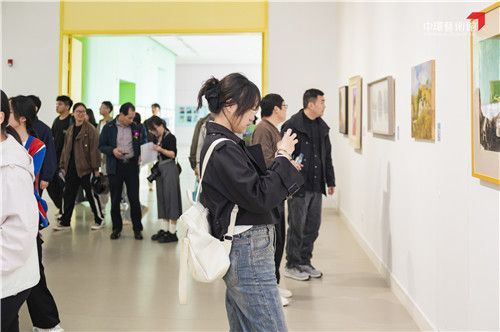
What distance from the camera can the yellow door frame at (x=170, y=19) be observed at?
9.12 meters

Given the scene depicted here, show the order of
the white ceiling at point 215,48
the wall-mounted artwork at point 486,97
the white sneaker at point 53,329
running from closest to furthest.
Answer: the wall-mounted artwork at point 486,97
the white sneaker at point 53,329
the white ceiling at point 215,48

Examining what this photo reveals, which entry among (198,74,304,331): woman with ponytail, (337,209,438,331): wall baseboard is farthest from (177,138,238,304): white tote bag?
(337,209,438,331): wall baseboard

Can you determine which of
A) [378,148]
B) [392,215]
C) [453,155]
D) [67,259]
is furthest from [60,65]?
[453,155]

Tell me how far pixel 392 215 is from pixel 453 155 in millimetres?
1740

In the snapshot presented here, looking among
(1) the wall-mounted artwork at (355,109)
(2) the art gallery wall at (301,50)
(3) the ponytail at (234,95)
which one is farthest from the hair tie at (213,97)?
(2) the art gallery wall at (301,50)

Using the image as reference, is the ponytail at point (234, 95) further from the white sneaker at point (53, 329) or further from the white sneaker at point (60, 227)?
the white sneaker at point (60, 227)

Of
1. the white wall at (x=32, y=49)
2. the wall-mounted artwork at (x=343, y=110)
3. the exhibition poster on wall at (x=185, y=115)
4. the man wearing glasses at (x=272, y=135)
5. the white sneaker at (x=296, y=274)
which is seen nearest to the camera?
the man wearing glasses at (x=272, y=135)

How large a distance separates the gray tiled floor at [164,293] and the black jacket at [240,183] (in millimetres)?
1933

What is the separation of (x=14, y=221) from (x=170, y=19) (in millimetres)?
7783

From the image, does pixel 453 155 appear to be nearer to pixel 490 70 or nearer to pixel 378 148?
pixel 490 70

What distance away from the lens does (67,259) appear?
5723mm

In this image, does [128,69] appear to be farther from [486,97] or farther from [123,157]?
[486,97]

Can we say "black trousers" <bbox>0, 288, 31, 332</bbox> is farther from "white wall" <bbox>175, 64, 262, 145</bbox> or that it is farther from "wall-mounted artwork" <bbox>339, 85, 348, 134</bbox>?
"white wall" <bbox>175, 64, 262, 145</bbox>

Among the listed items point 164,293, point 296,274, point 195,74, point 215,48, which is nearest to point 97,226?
point 164,293
